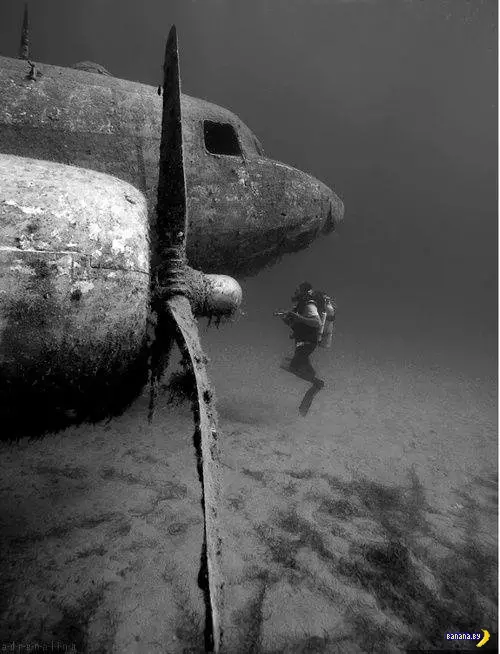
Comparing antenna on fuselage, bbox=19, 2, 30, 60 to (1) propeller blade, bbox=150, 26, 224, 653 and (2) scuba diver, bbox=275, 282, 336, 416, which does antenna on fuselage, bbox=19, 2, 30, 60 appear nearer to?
(1) propeller blade, bbox=150, 26, 224, 653

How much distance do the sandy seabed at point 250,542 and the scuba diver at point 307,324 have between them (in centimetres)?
160

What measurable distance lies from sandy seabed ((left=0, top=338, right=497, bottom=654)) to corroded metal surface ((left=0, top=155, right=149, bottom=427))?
3.63ft

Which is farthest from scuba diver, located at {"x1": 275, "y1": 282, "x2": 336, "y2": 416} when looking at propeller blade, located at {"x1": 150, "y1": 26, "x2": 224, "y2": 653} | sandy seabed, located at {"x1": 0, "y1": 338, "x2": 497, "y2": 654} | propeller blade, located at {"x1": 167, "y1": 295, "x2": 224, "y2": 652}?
propeller blade, located at {"x1": 167, "y1": 295, "x2": 224, "y2": 652}

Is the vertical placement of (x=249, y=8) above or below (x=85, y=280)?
above

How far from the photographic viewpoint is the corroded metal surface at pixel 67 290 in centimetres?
149

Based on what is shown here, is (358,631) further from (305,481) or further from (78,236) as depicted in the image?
(78,236)

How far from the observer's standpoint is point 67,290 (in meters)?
1.57

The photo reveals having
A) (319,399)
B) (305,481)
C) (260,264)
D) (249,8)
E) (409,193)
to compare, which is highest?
(249,8)

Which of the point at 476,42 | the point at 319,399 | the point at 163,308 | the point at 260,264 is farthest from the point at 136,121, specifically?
the point at 476,42

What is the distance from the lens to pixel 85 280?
63.6 inches

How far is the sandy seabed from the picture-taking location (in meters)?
2.65

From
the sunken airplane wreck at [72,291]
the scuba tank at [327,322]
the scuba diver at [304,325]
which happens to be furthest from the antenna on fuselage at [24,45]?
the scuba tank at [327,322]

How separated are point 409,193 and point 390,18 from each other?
64369 millimetres

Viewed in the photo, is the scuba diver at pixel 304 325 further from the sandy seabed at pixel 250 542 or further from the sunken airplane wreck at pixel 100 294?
the sunken airplane wreck at pixel 100 294
